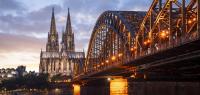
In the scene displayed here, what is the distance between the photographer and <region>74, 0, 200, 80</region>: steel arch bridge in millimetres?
42000

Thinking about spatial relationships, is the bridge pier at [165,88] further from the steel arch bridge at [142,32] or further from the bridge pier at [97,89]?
the bridge pier at [97,89]

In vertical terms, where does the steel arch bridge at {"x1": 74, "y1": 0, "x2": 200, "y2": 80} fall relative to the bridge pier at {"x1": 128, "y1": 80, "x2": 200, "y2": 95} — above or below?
above

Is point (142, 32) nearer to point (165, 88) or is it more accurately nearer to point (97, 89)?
point (165, 88)

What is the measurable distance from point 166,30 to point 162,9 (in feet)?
9.86

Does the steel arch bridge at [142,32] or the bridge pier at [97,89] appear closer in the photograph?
the steel arch bridge at [142,32]

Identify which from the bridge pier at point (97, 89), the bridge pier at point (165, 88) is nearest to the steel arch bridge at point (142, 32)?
the bridge pier at point (97, 89)

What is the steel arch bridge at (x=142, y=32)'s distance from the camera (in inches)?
1654

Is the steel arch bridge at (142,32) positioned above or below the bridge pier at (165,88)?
above

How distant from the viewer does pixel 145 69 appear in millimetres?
54000

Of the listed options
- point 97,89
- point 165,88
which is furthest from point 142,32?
point 97,89

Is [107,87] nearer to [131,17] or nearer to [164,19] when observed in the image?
[131,17]

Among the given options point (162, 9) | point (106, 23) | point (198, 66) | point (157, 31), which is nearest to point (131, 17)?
point (106, 23)

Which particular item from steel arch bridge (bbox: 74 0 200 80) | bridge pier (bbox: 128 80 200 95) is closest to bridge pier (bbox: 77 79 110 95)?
steel arch bridge (bbox: 74 0 200 80)

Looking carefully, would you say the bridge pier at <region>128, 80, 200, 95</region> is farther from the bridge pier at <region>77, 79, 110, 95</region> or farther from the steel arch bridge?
the bridge pier at <region>77, 79, 110, 95</region>
